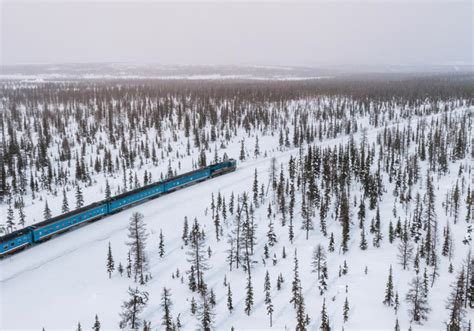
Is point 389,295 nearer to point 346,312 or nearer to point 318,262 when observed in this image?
point 346,312

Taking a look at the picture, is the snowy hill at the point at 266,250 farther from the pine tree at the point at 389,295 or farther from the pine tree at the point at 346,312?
the pine tree at the point at 389,295

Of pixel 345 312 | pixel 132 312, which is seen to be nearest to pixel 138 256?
pixel 132 312

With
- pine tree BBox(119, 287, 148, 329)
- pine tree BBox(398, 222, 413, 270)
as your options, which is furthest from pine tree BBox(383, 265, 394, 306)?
pine tree BBox(119, 287, 148, 329)

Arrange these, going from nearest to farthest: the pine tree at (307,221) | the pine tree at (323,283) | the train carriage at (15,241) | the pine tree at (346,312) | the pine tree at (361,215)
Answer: the pine tree at (346,312)
the pine tree at (323,283)
the train carriage at (15,241)
the pine tree at (307,221)
the pine tree at (361,215)

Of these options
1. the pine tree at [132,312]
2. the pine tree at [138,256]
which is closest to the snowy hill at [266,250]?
the pine tree at [138,256]

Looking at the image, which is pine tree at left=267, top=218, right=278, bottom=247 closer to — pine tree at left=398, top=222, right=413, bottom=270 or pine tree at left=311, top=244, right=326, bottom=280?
pine tree at left=311, top=244, right=326, bottom=280

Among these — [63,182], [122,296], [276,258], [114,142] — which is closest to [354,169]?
[276,258]

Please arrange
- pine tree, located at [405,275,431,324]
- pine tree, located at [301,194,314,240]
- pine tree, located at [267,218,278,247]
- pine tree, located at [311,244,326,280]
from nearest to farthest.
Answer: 1. pine tree, located at [405,275,431,324]
2. pine tree, located at [311,244,326,280]
3. pine tree, located at [267,218,278,247]
4. pine tree, located at [301,194,314,240]

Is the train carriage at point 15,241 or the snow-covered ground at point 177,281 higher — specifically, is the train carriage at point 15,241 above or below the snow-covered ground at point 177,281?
above

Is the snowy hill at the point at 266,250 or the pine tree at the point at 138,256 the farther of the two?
the pine tree at the point at 138,256

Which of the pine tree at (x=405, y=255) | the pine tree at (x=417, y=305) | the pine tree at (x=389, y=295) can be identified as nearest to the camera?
the pine tree at (x=417, y=305)
